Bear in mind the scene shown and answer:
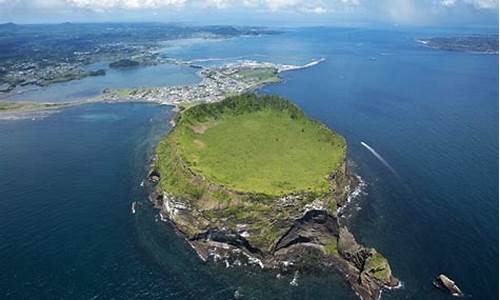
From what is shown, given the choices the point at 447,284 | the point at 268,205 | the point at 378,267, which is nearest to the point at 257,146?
the point at 268,205

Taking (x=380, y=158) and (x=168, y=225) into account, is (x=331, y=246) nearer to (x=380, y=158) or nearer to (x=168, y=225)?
(x=168, y=225)

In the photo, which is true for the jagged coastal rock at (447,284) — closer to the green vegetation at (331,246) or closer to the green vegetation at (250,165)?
the green vegetation at (331,246)

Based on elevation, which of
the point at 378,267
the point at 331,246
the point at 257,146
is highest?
the point at 257,146

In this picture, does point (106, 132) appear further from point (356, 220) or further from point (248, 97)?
point (356, 220)

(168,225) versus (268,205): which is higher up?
(268,205)

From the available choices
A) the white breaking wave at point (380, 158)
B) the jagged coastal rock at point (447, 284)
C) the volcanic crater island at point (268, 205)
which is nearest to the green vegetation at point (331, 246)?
the volcanic crater island at point (268, 205)

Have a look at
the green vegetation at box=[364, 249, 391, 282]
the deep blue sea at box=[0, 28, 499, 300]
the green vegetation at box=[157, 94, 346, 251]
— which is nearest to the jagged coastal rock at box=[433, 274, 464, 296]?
the deep blue sea at box=[0, 28, 499, 300]
